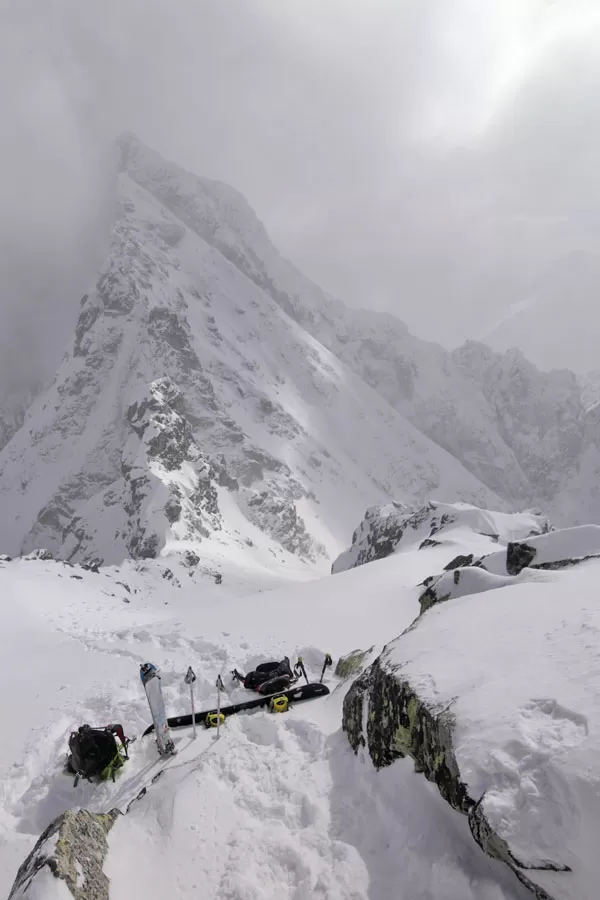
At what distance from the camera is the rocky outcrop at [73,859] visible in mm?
4156

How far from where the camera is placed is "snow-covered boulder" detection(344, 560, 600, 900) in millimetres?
3455

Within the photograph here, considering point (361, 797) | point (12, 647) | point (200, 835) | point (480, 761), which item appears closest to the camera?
point (480, 761)

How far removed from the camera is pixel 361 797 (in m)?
5.76

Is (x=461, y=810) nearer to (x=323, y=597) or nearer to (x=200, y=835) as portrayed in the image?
(x=200, y=835)

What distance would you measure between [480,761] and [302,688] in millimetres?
6842

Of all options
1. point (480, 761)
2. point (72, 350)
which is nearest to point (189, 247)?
point (72, 350)

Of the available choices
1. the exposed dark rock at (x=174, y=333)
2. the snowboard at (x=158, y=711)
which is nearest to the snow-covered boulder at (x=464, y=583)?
the snowboard at (x=158, y=711)

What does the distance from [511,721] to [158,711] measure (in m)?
6.51

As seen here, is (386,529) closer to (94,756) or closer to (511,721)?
(94,756)

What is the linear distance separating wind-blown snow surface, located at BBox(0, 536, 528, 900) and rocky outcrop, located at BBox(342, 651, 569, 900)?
232mm

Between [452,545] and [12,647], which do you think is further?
[452,545]

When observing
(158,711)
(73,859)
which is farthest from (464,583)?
(73,859)

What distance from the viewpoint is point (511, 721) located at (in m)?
4.27

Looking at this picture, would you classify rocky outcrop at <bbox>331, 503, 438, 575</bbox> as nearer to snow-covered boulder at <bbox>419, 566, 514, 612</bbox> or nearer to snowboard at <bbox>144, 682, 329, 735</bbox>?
snow-covered boulder at <bbox>419, 566, 514, 612</bbox>
